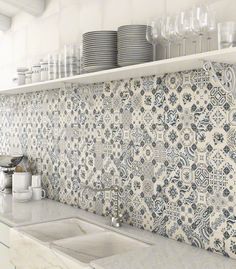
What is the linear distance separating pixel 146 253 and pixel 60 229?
778 mm

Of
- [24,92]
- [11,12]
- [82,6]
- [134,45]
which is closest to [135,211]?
[134,45]

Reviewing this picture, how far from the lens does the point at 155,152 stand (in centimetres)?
205

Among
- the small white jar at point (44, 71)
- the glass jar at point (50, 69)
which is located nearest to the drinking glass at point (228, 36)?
the glass jar at point (50, 69)

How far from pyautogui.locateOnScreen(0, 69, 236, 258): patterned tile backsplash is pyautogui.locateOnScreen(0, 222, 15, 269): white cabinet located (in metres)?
0.54

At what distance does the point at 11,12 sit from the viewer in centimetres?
355

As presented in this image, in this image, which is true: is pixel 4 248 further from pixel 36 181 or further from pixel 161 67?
pixel 161 67

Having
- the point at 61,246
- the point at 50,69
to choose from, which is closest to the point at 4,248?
the point at 61,246

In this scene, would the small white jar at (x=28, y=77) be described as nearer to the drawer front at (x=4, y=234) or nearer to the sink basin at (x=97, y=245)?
the drawer front at (x=4, y=234)

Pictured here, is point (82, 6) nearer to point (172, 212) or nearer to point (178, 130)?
point (178, 130)

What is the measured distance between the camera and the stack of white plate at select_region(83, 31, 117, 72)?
206 centimetres

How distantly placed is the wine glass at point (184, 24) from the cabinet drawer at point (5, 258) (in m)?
1.57

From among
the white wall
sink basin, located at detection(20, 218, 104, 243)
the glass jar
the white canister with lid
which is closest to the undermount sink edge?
sink basin, located at detection(20, 218, 104, 243)

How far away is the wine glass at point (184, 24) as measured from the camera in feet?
5.47

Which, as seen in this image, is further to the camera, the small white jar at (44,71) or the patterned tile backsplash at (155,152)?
the small white jar at (44,71)
